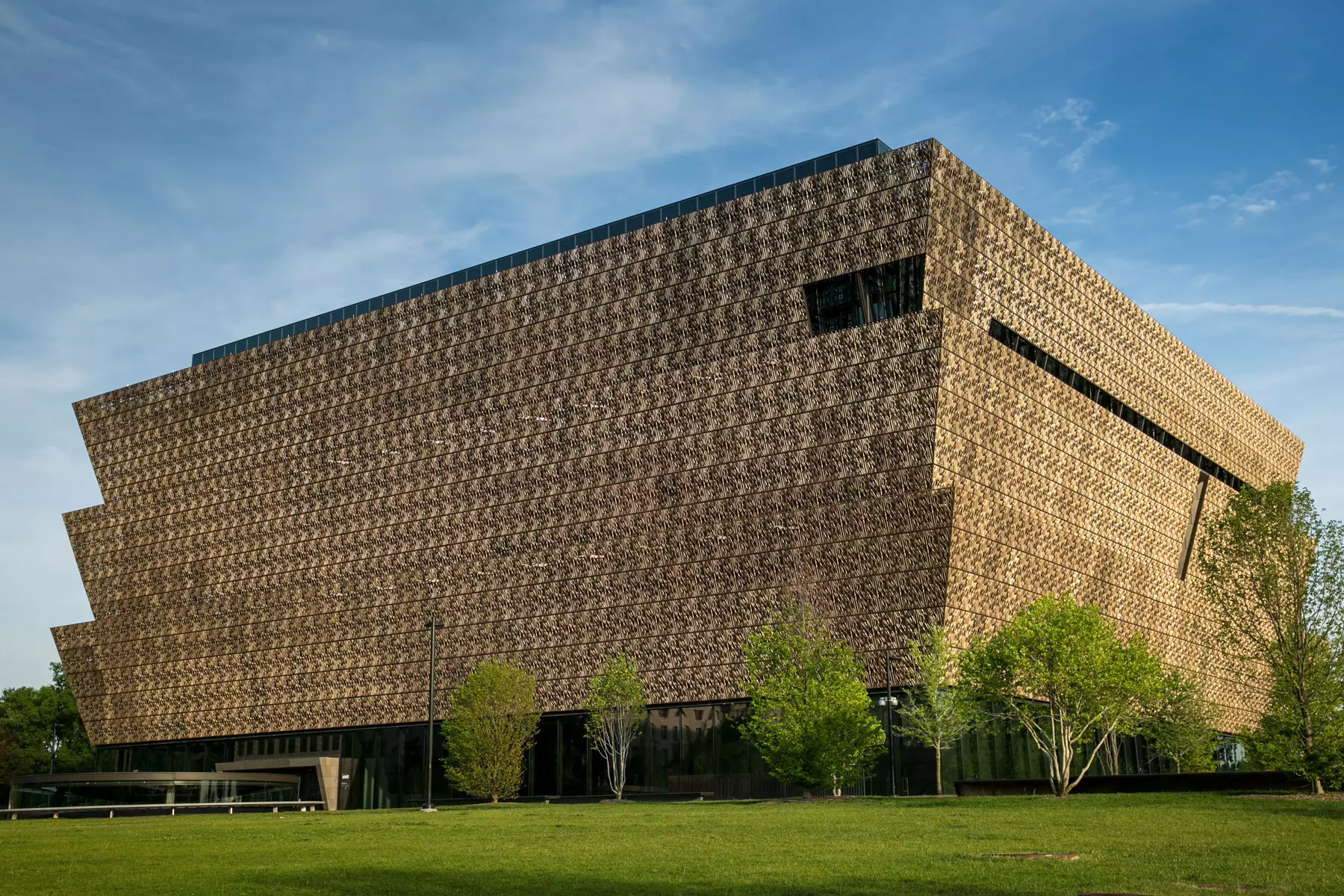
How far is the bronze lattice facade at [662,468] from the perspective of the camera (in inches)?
2159

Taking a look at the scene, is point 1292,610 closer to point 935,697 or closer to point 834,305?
point 935,697

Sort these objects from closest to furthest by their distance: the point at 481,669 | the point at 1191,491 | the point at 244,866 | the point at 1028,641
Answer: the point at 244,866 → the point at 1028,641 → the point at 481,669 → the point at 1191,491

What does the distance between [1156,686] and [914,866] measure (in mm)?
27052

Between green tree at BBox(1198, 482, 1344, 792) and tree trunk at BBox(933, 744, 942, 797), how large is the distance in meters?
12.8

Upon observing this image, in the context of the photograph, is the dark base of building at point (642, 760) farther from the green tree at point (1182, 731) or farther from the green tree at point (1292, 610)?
the green tree at point (1292, 610)

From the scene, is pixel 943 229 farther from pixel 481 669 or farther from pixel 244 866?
pixel 244 866

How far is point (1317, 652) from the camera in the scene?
1656 inches

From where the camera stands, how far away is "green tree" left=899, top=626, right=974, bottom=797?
5009 cm

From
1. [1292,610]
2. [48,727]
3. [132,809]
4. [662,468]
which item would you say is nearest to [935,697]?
[1292,610]

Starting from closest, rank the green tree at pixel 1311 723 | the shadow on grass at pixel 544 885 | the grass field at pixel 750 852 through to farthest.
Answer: the shadow on grass at pixel 544 885 < the grass field at pixel 750 852 < the green tree at pixel 1311 723

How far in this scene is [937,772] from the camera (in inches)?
2092

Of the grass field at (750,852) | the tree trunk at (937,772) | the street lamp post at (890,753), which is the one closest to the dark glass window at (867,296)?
the street lamp post at (890,753)

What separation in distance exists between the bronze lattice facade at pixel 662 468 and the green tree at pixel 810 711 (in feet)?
17.9

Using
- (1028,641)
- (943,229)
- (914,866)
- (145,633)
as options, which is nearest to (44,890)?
(914,866)
